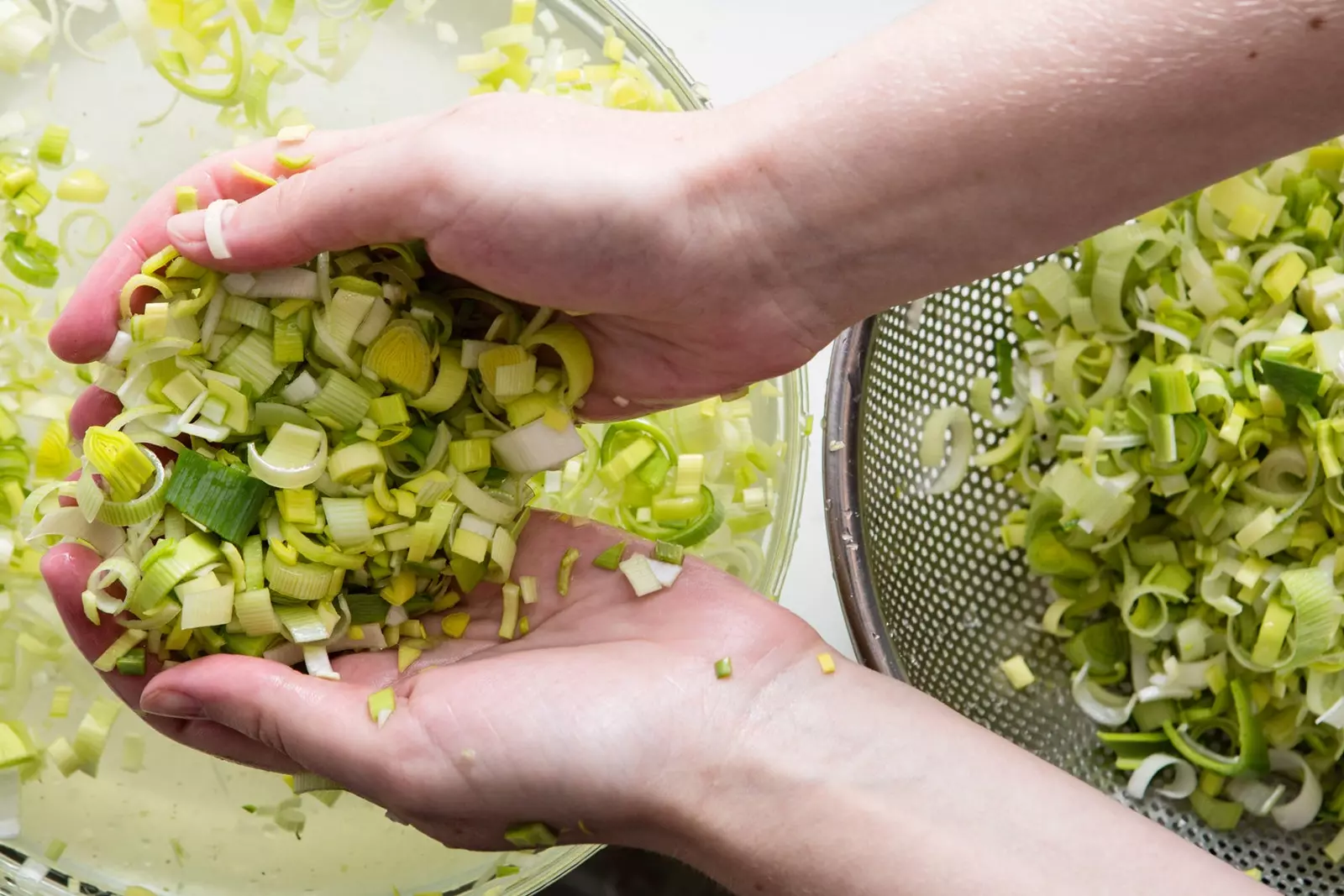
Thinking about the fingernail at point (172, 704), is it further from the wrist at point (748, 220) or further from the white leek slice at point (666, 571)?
the wrist at point (748, 220)

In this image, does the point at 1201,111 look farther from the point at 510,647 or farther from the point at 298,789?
the point at 298,789

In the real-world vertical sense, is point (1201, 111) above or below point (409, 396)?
above

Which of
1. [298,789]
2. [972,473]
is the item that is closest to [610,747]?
[298,789]

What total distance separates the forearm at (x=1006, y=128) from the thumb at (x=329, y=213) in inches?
10.0

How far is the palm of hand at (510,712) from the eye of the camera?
2.87 feet

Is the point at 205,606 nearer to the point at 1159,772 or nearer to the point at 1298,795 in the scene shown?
the point at 1159,772

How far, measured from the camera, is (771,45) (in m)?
1.45

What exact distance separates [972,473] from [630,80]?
623mm

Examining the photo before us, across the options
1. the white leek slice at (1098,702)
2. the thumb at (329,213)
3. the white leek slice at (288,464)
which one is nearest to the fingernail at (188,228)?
the thumb at (329,213)

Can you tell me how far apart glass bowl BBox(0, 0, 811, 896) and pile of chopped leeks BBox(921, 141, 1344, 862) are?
298mm

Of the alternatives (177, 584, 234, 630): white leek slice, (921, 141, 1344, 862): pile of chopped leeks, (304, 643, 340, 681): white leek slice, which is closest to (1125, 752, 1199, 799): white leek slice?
(921, 141, 1344, 862): pile of chopped leeks

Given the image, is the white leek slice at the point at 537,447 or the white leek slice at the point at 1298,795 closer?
the white leek slice at the point at 537,447

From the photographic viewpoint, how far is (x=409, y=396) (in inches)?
38.3

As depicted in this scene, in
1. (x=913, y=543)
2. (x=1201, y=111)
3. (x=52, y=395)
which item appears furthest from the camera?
(x=913, y=543)
